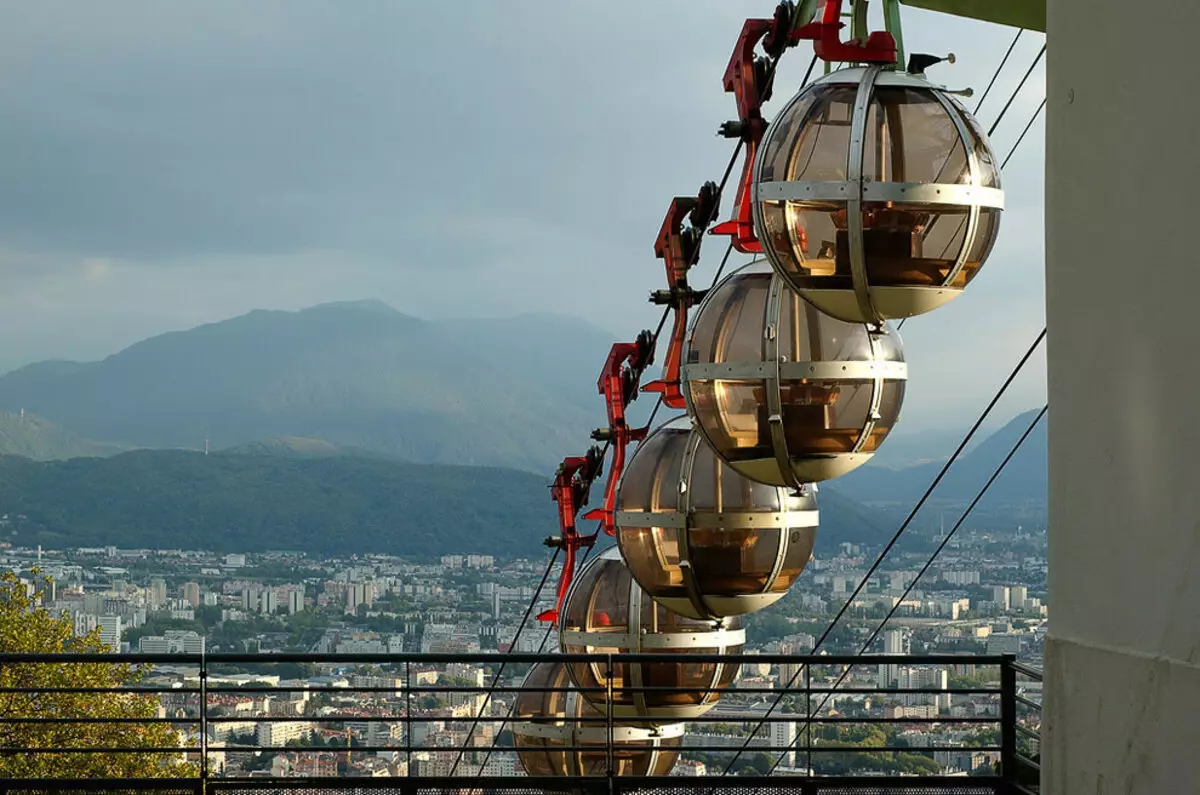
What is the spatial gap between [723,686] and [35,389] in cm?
17378

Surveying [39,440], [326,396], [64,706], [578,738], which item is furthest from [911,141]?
[326,396]

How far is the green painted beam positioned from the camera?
7.15m

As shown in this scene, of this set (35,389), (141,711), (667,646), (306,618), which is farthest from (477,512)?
(35,389)

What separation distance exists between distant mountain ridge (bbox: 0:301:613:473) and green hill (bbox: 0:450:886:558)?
137ft

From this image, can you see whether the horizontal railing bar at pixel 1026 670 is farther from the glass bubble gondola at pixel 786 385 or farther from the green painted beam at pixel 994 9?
the green painted beam at pixel 994 9

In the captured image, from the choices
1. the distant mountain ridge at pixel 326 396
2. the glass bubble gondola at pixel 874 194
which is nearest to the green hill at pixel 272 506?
the distant mountain ridge at pixel 326 396

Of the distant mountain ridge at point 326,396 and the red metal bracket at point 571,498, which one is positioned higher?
the distant mountain ridge at point 326,396

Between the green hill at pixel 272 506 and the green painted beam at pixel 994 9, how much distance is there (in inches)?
2987

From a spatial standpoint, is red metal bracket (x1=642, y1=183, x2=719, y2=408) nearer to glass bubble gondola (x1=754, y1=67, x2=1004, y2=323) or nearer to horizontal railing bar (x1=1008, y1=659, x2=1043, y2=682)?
horizontal railing bar (x1=1008, y1=659, x2=1043, y2=682)

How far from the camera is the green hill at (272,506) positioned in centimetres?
8588

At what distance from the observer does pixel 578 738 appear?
37.2 feet

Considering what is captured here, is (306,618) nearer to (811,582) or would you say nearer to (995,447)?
(811,582)

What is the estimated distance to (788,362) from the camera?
7309 millimetres

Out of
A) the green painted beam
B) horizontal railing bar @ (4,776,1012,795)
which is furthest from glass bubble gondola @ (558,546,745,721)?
the green painted beam
